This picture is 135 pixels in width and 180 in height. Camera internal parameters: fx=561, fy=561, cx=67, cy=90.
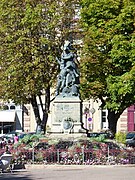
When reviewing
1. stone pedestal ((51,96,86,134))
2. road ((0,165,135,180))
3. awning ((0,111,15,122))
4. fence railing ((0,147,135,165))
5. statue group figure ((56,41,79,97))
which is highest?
statue group figure ((56,41,79,97))

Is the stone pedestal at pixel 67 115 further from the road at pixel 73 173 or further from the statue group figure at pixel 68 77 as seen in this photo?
the road at pixel 73 173

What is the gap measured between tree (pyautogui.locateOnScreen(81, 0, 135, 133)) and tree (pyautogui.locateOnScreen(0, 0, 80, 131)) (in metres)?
1.89

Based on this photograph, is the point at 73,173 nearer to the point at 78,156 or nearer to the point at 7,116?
the point at 78,156

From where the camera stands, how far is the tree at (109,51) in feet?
108

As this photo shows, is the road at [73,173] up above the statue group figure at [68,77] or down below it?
below

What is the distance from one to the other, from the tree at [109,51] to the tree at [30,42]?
1.89 m

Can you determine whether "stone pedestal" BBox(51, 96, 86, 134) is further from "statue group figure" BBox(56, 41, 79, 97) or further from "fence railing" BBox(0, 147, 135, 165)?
"fence railing" BBox(0, 147, 135, 165)

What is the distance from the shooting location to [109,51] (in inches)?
1351

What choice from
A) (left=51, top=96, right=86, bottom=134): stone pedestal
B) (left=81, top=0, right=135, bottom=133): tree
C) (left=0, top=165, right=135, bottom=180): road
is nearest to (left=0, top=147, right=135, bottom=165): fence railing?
(left=0, top=165, right=135, bottom=180): road

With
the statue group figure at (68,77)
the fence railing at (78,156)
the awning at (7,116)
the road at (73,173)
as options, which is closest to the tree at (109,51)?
the statue group figure at (68,77)

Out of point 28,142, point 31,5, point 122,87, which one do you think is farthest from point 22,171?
point 31,5

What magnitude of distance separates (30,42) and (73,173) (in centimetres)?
1606

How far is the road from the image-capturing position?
65.7 feet

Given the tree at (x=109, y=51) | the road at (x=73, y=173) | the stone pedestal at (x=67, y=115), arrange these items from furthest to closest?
the tree at (x=109, y=51) < the stone pedestal at (x=67, y=115) < the road at (x=73, y=173)
